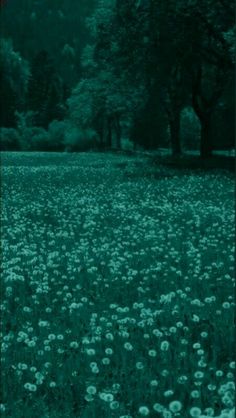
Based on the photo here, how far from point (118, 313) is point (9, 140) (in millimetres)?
82368

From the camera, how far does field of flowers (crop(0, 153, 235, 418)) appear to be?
5.29m

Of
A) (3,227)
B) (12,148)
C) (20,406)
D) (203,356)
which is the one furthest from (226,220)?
(12,148)

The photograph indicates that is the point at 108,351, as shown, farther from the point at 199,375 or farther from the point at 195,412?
the point at 195,412

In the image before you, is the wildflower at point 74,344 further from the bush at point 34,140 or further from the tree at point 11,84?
the tree at point 11,84

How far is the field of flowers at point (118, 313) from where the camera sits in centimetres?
529

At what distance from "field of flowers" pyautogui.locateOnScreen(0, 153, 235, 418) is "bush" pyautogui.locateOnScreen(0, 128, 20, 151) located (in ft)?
234

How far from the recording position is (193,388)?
5.38m

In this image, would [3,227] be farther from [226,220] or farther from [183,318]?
[183,318]

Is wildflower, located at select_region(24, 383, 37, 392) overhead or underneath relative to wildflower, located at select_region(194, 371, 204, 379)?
underneath

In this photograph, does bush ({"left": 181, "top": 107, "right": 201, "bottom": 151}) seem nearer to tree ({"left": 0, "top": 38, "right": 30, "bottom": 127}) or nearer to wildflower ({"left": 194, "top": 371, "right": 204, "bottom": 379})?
tree ({"left": 0, "top": 38, "right": 30, "bottom": 127})

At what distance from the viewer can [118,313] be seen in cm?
777

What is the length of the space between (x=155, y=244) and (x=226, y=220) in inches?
136

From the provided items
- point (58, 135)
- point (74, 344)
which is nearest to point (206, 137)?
point (74, 344)

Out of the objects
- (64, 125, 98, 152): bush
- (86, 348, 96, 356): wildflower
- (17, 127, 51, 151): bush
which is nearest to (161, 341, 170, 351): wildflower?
(86, 348, 96, 356): wildflower
